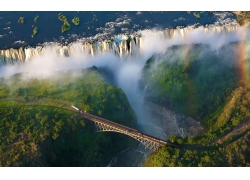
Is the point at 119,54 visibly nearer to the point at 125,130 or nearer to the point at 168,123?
the point at 168,123

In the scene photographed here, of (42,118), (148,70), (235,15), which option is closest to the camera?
(42,118)

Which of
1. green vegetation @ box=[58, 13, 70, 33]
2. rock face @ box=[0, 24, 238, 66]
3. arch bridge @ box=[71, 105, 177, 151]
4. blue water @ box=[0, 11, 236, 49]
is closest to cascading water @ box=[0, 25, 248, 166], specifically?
rock face @ box=[0, 24, 238, 66]

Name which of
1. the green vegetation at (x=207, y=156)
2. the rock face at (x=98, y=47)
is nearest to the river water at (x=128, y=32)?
the rock face at (x=98, y=47)

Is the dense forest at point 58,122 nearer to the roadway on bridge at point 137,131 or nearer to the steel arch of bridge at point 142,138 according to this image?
the roadway on bridge at point 137,131

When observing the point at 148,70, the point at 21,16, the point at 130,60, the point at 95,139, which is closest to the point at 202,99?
the point at 148,70

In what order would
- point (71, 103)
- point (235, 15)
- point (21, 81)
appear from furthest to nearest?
point (235, 15), point (21, 81), point (71, 103)

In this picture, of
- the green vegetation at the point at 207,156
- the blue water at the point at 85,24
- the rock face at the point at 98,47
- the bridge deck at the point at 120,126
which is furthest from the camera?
the blue water at the point at 85,24

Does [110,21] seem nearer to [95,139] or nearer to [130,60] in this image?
[130,60]

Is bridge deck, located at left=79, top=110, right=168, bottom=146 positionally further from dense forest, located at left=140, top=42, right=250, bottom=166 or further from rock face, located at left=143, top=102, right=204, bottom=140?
rock face, located at left=143, top=102, right=204, bottom=140
